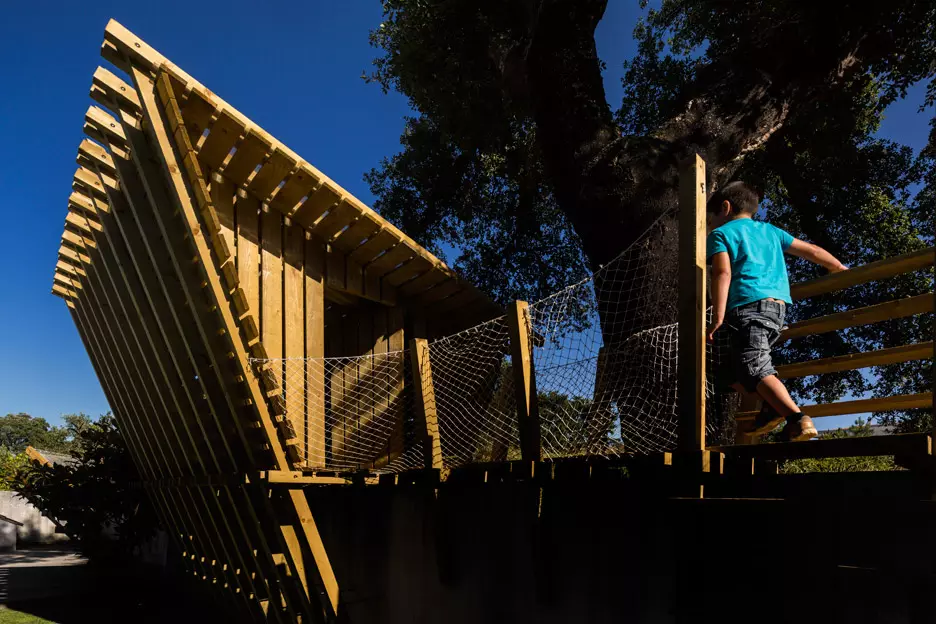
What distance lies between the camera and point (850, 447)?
113 inches

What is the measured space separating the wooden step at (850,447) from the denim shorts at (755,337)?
0.51 metres

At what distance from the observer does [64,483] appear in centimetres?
1115

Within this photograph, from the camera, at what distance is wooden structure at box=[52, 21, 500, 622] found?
573 centimetres

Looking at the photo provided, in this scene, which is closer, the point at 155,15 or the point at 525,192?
the point at 155,15

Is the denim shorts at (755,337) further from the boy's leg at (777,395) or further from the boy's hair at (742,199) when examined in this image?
the boy's hair at (742,199)

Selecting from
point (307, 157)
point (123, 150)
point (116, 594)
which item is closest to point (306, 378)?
point (307, 157)

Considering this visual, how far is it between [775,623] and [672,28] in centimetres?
1322

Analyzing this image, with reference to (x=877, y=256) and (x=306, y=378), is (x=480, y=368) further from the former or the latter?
(x=877, y=256)

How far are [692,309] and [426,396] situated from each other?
7.93ft

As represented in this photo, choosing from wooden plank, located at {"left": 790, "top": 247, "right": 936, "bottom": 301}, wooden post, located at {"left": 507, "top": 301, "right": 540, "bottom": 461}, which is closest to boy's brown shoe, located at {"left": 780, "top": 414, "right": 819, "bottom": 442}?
wooden plank, located at {"left": 790, "top": 247, "right": 936, "bottom": 301}

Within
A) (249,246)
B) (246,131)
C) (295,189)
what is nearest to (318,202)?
(295,189)

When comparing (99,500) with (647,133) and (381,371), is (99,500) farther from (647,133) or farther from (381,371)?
(647,133)

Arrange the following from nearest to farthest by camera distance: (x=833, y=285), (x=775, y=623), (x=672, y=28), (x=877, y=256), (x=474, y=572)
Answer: (x=775, y=623) < (x=833, y=285) < (x=474, y=572) < (x=877, y=256) < (x=672, y=28)

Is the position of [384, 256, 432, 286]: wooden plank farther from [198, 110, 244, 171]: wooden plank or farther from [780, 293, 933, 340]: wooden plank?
[780, 293, 933, 340]: wooden plank
